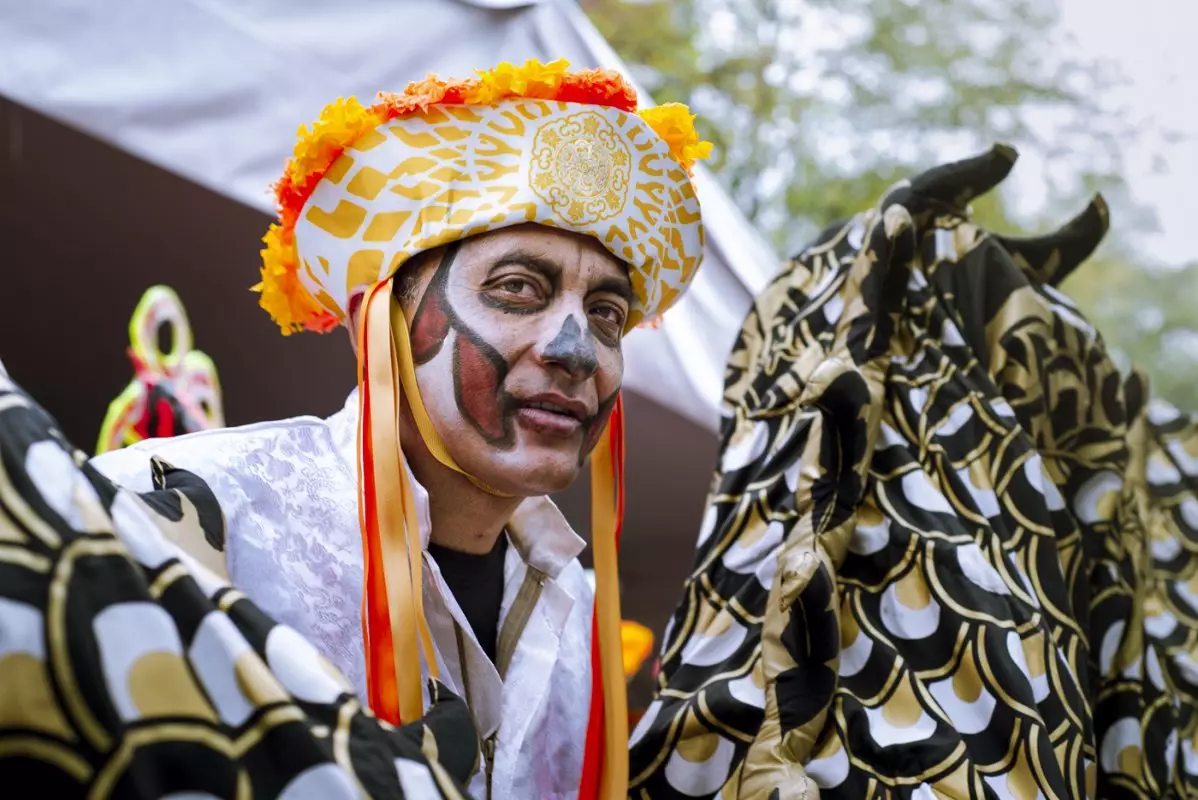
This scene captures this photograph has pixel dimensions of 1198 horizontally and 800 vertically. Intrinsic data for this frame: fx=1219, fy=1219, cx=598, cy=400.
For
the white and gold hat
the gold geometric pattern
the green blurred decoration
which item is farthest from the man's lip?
the green blurred decoration

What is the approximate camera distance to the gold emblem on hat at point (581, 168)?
154 cm

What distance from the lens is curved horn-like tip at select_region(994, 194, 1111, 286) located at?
202cm

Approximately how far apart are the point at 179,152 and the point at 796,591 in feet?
4.54

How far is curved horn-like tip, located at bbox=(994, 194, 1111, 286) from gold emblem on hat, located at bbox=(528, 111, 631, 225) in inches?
29.9

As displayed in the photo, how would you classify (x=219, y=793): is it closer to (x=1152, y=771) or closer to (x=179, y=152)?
(x=1152, y=771)

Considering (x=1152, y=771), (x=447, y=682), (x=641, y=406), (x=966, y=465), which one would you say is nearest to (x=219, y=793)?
(x=447, y=682)

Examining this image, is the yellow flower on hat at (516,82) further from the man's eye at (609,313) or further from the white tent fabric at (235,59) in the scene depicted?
the white tent fabric at (235,59)

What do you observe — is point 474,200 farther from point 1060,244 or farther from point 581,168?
point 1060,244

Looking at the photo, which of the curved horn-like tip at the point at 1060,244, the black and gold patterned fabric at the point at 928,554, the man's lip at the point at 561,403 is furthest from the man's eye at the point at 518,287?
the curved horn-like tip at the point at 1060,244

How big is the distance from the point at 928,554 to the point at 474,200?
74cm

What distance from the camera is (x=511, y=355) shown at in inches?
59.4

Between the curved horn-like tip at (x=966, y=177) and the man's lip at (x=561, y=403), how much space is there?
2.26 ft

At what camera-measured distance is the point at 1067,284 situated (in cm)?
987

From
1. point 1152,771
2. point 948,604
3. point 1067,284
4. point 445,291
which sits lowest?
point 1152,771
